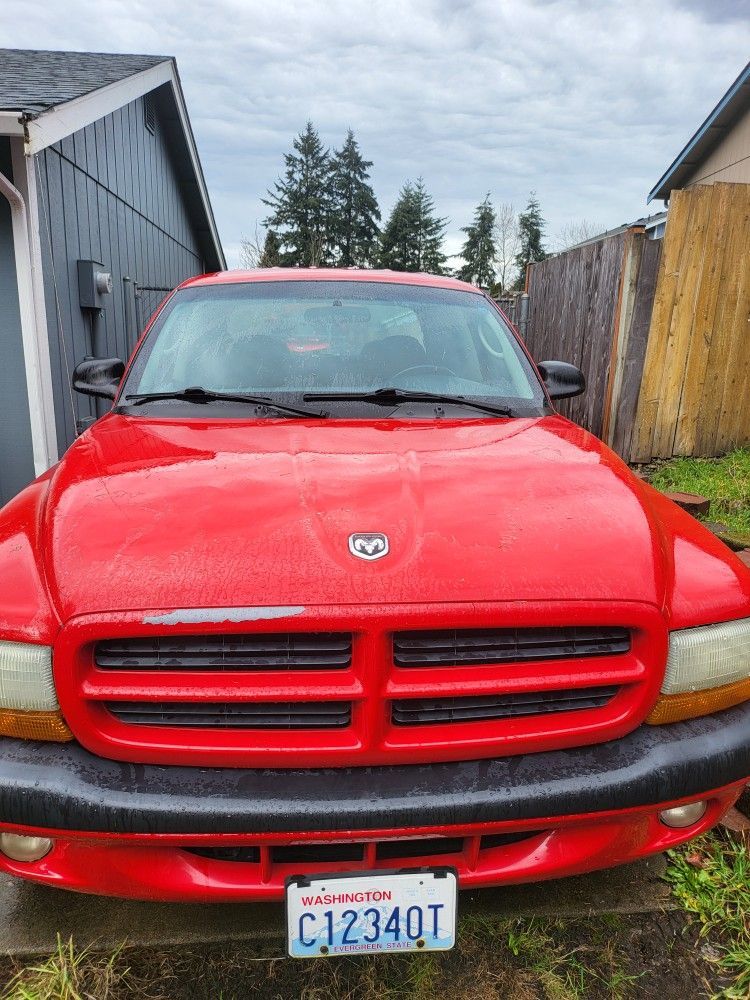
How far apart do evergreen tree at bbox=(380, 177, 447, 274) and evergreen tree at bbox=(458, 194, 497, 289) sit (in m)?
2.88

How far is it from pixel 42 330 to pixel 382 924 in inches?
202

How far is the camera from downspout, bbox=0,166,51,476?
5.18m

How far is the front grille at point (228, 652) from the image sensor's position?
146 centimetres

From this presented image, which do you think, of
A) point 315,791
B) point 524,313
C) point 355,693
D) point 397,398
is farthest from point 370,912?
point 524,313

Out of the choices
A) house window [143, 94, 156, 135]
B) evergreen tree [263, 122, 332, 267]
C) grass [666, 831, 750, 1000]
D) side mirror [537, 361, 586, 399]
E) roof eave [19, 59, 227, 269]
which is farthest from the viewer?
evergreen tree [263, 122, 332, 267]

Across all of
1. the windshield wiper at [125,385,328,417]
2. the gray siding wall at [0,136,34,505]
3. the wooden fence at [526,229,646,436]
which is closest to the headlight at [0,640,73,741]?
the windshield wiper at [125,385,328,417]

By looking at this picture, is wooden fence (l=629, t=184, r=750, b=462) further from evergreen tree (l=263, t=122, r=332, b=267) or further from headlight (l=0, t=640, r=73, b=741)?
evergreen tree (l=263, t=122, r=332, b=267)

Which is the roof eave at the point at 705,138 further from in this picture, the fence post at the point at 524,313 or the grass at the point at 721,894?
the grass at the point at 721,894

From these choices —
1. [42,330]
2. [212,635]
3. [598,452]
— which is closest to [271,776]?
[212,635]

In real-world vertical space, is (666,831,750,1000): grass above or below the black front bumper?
below

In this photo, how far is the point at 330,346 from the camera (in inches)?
110

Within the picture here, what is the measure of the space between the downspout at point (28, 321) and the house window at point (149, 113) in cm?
608

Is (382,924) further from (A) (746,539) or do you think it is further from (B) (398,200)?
(B) (398,200)

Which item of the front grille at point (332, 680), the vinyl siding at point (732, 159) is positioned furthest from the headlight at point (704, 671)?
the vinyl siding at point (732, 159)
